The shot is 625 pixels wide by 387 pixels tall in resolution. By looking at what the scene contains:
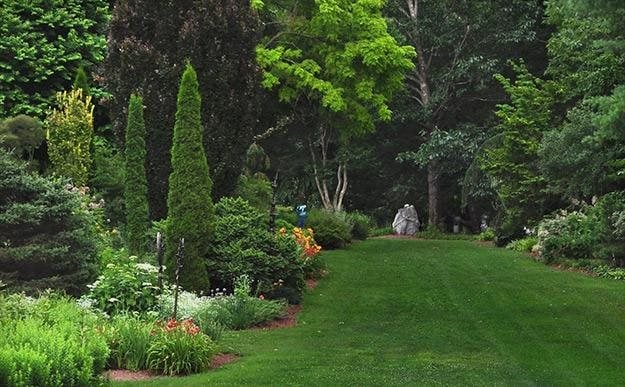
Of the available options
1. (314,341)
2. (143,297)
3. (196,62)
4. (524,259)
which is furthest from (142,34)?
(524,259)

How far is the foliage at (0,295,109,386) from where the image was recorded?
Result: 808cm

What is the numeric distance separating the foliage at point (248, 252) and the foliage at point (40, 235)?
268 centimetres

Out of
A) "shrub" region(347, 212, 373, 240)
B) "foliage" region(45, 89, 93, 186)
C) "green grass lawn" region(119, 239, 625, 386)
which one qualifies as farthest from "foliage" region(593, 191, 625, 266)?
"shrub" region(347, 212, 373, 240)

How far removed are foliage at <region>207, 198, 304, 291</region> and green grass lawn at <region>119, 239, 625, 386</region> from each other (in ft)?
2.83

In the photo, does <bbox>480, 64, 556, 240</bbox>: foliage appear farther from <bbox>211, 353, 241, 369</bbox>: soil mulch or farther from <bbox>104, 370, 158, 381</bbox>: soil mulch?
<bbox>104, 370, 158, 381</bbox>: soil mulch

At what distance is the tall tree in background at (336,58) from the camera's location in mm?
30422

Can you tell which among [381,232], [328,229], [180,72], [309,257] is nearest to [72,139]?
[180,72]

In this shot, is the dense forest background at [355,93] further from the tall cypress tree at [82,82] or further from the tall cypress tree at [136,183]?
the tall cypress tree at [136,183]

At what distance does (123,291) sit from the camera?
44.7ft

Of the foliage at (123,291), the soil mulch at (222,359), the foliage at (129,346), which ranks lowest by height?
the soil mulch at (222,359)

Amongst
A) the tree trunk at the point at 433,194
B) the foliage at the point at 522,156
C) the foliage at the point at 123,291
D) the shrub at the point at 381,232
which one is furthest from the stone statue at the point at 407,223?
the foliage at the point at 123,291

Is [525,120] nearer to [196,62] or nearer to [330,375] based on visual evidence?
[196,62]

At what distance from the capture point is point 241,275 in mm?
16312

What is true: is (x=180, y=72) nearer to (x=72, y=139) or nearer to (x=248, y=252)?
(x=72, y=139)
